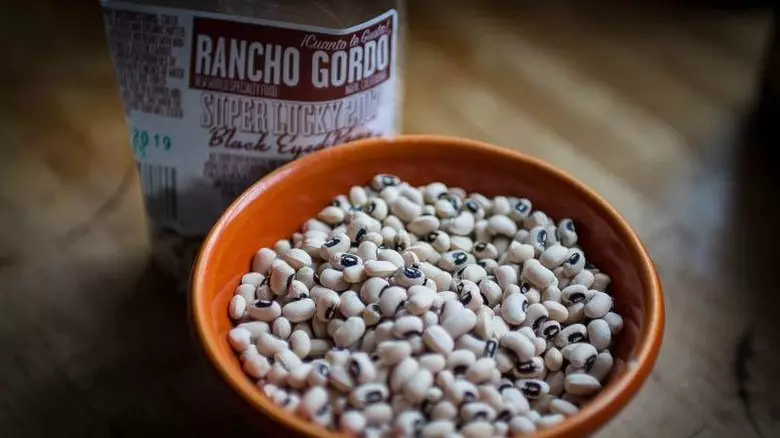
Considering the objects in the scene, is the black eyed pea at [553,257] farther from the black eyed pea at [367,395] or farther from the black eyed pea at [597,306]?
the black eyed pea at [367,395]

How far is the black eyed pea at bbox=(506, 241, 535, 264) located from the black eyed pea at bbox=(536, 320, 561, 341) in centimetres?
7

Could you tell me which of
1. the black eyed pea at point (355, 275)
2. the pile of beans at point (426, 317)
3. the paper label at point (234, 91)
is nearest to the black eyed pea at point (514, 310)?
the pile of beans at point (426, 317)

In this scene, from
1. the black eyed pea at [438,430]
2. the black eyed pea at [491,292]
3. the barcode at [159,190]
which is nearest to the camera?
the black eyed pea at [438,430]

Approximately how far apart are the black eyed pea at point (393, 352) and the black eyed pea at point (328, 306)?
0.19 ft

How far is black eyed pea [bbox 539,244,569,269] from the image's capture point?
689 mm

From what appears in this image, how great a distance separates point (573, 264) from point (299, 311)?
0.21 metres

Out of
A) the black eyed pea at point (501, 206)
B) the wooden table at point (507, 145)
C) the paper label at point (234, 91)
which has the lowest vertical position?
the wooden table at point (507, 145)

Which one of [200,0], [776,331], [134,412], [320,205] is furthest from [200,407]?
[776,331]

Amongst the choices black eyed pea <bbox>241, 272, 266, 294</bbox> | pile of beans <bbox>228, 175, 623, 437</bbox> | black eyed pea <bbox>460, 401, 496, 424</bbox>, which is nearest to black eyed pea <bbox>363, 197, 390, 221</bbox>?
pile of beans <bbox>228, 175, 623, 437</bbox>

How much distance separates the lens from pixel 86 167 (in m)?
0.94

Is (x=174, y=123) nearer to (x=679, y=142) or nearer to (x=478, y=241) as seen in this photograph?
(x=478, y=241)

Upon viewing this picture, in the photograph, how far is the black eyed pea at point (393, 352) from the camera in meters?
0.59

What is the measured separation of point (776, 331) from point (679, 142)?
257 millimetres

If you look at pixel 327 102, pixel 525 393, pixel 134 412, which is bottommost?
pixel 134 412
